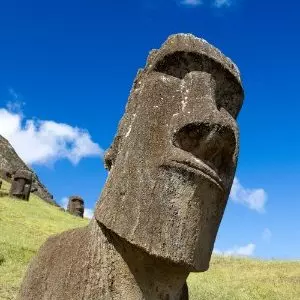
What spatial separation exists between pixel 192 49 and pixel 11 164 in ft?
157

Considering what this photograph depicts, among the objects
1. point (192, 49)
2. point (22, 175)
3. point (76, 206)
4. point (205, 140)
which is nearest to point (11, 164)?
point (76, 206)

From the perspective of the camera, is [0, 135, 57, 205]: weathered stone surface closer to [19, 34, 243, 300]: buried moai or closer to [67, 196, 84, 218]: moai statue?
[67, 196, 84, 218]: moai statue

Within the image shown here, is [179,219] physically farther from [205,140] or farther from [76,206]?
[76,206]

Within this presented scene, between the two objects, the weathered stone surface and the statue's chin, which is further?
the weathered stone surface

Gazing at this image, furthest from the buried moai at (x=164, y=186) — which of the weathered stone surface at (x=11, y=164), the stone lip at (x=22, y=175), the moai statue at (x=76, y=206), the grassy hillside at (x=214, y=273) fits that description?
the weathered stone surface at (x=11, y=164)

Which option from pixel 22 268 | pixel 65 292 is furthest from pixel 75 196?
pixel 65 292

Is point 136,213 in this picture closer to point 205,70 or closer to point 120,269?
point 120,269

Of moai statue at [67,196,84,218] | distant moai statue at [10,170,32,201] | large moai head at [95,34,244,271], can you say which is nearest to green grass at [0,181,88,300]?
distant moai statue at [10,170,32,201]

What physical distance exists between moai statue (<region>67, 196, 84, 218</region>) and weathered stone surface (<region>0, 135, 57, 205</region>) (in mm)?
8788

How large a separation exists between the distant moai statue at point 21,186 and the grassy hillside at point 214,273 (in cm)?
669

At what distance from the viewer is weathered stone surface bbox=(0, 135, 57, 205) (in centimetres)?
4484

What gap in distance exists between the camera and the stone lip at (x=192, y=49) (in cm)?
406

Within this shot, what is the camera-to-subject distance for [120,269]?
384 cm

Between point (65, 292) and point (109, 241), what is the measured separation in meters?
0.52
